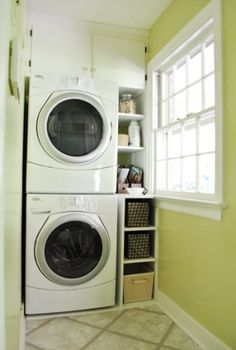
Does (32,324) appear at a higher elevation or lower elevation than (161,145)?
lower

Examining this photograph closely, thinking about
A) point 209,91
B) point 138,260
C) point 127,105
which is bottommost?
point 138,260

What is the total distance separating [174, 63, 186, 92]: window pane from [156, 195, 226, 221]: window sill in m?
0.90

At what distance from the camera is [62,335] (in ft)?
5.89

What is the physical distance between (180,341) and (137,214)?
935 millimetres

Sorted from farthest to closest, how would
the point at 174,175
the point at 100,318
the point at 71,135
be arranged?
1. the point at 174,175
2. the point at 71,135
3. the point at 100,318

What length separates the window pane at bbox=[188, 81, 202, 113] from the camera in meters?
1.93

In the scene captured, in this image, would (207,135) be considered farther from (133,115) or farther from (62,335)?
(62,335)

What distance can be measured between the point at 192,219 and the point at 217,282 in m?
0.42

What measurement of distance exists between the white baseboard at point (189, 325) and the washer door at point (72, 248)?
575 millimetres

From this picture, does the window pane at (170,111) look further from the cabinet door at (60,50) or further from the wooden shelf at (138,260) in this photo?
the wooden shelf at (138,260)

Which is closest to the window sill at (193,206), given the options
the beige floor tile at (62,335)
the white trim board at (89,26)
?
the beige floor tile at (62,335)

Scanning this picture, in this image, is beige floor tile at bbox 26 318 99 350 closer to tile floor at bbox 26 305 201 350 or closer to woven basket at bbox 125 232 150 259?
tile floor at bbox 26 305 201 350

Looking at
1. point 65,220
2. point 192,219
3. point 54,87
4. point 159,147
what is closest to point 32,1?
point 54,87

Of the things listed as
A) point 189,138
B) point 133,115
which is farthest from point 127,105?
point 189,138
